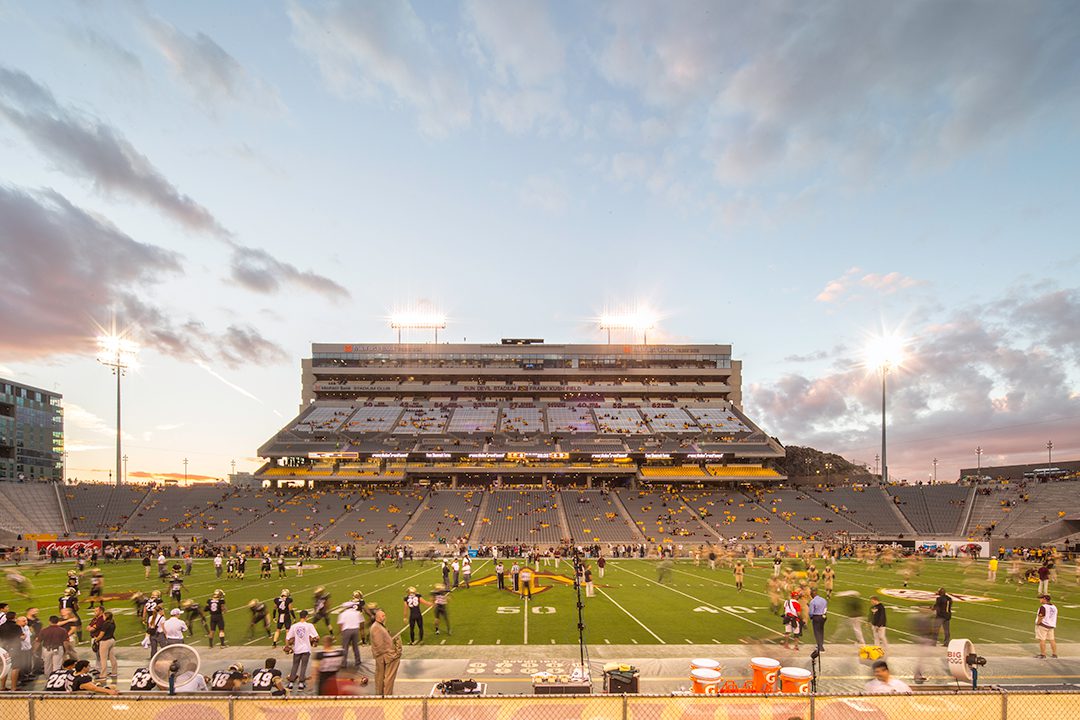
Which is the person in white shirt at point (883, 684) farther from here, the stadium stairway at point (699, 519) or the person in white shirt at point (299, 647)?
the stadium stairway at point (699, 519)

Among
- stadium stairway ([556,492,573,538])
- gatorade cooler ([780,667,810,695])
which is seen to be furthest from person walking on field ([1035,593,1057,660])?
stadium stairway ([556,492,573,538])

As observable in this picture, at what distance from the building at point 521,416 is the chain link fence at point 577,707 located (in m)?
55.4

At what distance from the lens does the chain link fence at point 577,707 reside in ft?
19.7

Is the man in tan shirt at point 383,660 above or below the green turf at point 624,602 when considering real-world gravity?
above

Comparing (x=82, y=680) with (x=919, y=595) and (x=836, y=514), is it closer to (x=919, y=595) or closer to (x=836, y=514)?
(x=919, y=595)

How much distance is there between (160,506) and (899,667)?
186ft

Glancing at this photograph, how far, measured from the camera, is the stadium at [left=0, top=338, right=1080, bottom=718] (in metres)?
10.8

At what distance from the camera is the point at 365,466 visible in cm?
6269

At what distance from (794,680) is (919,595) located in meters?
17.3

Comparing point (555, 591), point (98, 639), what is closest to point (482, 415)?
point (555, 591)

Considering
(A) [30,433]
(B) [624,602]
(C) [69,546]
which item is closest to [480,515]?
(C) [69,546]

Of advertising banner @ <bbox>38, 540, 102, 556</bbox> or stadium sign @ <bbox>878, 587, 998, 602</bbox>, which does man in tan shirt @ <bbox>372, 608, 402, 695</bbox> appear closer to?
stadium sign @ <bbox>878, 587, 998, 602</bbox>

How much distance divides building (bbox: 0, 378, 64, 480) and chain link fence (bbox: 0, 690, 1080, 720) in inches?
3839

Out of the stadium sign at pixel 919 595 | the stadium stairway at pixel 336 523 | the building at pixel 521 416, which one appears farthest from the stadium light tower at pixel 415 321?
the stadium sign at pixel 919 595
